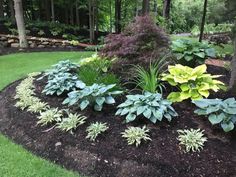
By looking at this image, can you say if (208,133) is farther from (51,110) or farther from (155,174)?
(51,110)

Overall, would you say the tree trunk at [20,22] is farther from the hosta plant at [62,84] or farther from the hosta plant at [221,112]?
the hosta plant at [221,112]

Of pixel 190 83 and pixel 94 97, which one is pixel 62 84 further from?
pixel 190 83

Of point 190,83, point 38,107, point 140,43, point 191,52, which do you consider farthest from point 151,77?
point 38,107

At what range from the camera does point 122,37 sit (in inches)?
208

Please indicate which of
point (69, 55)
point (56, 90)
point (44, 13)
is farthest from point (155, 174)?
point (44, 13)

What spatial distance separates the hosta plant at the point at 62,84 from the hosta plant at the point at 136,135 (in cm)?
138

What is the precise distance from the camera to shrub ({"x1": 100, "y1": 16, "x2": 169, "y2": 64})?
5035mm

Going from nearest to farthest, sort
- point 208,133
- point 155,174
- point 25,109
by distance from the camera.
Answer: point 155,174
point 208,133
point 25,109

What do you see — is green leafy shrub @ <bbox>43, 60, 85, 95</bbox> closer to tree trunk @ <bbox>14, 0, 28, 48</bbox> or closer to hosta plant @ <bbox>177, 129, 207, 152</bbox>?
hosta plant @ <bbox>177, 129, 207, 152</bbox>

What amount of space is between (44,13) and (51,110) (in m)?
12.2

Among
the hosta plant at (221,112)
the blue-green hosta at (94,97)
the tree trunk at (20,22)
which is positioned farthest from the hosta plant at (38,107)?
the tree trunk at (20,22)

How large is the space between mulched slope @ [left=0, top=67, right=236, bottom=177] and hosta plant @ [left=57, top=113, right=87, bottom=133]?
0.21 feet

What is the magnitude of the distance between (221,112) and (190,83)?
882mm

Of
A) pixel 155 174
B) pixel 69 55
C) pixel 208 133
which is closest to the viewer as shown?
pixel 155 174
